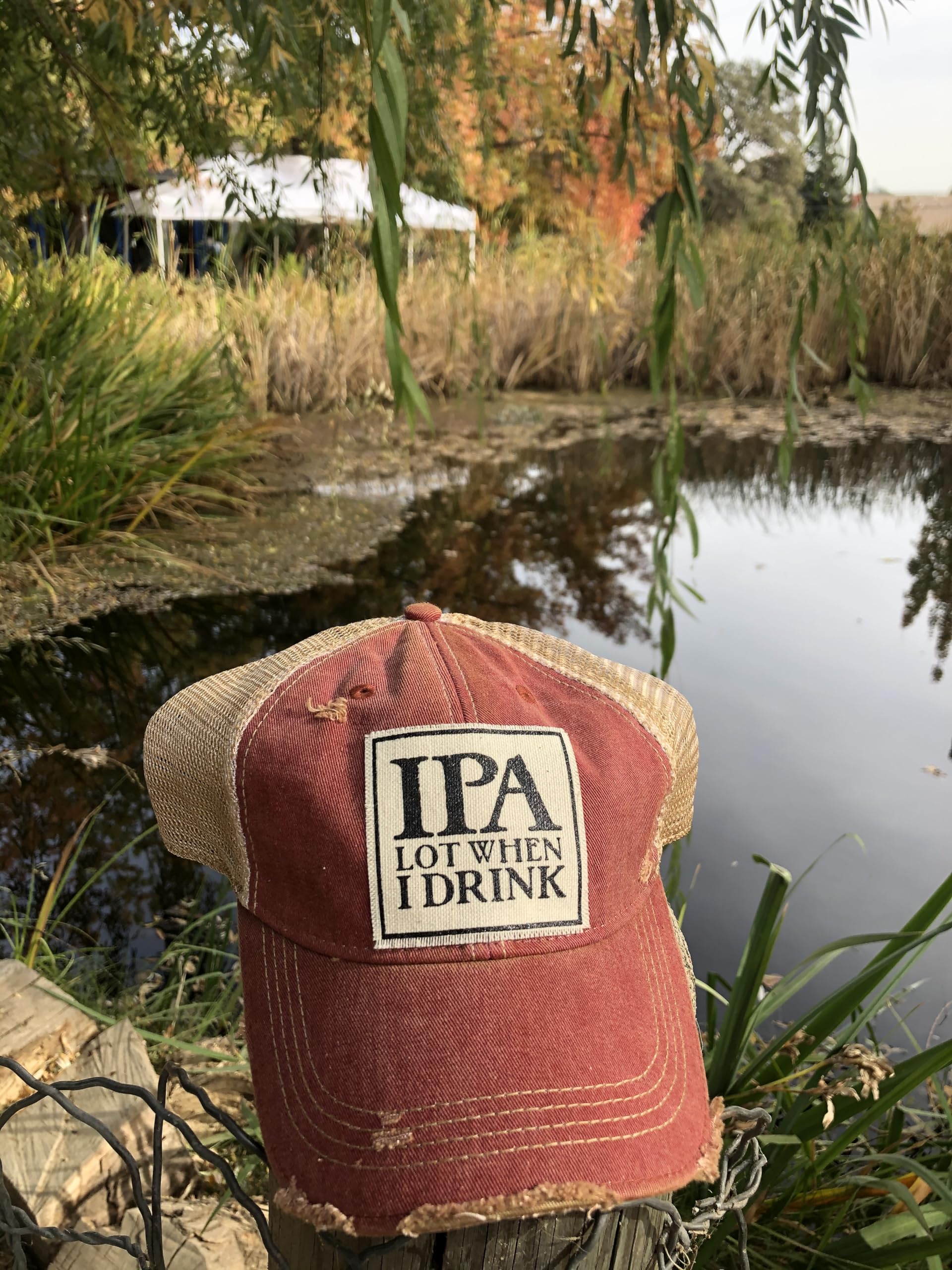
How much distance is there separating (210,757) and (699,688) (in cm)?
290

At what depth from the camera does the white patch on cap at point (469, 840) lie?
810 mm

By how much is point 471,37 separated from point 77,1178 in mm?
2235

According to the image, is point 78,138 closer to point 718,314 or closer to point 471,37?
point 471,37

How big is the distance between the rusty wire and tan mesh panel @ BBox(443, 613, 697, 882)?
28 centimetres

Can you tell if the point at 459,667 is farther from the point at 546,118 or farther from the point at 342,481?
the point at 342,481

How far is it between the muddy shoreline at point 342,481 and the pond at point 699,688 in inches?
6.8

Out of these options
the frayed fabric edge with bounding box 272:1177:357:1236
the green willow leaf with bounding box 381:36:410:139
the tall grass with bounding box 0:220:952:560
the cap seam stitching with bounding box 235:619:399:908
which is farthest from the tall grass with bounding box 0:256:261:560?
the frayed fabric edge with bounding box 272:1177:357:1236

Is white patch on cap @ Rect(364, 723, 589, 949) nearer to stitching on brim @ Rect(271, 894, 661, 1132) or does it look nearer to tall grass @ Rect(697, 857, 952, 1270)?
stitching on brim @ Rect(271, 894, 661, 1132)

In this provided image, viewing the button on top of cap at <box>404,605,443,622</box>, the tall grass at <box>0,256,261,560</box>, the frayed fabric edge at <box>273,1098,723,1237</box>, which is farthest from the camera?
the tall grass at <box>0,256,261,560</box>

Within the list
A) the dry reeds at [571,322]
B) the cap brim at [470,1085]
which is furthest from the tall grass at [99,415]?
the cap brim at [470,1085]

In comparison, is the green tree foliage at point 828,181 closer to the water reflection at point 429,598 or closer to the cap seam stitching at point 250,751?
the water reflection at point 429,598

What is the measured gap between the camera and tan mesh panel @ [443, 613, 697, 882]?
98 centimetres

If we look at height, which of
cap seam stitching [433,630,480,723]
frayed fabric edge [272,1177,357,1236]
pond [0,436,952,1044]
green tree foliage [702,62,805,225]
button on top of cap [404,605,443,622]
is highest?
green tree foliage [702,62,805,225]

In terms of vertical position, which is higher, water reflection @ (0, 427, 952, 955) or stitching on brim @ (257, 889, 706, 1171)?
stitching on brim @ (257, 889, 706, 1171)
